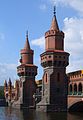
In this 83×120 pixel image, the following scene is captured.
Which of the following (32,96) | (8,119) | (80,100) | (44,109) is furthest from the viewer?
(32,96)

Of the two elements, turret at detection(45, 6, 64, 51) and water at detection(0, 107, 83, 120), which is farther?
turret at detection(45, 6, 64, 51)

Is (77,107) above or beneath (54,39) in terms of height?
beneath

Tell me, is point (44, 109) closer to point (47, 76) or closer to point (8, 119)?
point (47, 76)

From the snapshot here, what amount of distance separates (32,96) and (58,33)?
2088cm

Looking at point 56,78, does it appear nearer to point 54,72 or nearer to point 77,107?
point 54,72

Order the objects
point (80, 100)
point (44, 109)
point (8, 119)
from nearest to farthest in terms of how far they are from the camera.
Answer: point (8, 119), point (80, 100), point (44, 109)

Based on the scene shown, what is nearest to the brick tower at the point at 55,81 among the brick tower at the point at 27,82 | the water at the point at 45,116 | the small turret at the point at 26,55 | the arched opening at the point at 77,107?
the arched opening at the point at 77,107

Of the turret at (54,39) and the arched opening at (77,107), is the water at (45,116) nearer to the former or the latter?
the arched opening at (77,107)

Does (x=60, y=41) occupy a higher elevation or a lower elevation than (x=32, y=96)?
higher

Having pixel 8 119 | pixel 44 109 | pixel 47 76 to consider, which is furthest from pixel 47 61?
pixel 8 119

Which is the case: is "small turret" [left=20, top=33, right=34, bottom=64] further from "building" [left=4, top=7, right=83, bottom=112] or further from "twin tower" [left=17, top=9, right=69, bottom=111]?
"twin tower" [left=17, top=9, right=69, bottom=111]

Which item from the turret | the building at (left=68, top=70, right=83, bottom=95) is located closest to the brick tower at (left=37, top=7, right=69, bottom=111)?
the turret

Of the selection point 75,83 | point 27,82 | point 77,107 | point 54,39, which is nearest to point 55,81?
point 75,83

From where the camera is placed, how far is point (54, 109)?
6462 cm
